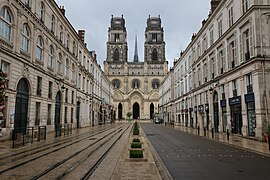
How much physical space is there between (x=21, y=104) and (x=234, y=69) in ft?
62.7

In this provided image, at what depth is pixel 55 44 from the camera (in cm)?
2633

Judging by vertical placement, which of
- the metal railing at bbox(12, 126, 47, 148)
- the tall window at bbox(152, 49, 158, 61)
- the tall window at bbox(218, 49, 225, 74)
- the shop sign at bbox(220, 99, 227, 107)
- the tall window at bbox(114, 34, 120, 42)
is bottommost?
the metal railing at bbox(12, 126, 47, 148)

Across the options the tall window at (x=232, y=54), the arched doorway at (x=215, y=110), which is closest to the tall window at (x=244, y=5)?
the tall window at (x=232, y=54)

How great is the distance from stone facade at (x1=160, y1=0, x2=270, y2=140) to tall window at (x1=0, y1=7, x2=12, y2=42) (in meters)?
18.6

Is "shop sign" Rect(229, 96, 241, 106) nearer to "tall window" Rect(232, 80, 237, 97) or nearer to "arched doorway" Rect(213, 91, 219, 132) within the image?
"tall window" Rect(232, 80, 237, 97)

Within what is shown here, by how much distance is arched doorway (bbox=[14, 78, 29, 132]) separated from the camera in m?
18.2

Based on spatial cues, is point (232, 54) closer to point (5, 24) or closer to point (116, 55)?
Answer: point (5, 24)

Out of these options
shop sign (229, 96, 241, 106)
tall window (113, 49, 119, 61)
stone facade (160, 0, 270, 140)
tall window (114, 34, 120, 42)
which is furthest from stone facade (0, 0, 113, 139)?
tall window (114, 34, 120, 42)

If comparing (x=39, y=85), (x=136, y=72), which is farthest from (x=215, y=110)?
(x=136, y=72)

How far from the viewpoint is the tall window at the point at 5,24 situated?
1589 cm

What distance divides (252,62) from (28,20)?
738 inches

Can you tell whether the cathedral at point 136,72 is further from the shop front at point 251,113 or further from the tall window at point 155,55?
the shop front at point 251,113

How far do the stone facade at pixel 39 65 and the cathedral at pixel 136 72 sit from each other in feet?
188

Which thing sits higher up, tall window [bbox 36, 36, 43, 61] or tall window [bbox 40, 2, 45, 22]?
tall window [bbox 40, 2, 45, 22]
